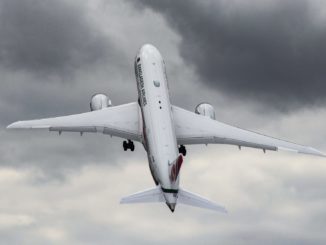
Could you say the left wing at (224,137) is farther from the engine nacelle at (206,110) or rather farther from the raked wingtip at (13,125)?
the raked wingtip at (13,125)

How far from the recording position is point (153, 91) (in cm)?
6206

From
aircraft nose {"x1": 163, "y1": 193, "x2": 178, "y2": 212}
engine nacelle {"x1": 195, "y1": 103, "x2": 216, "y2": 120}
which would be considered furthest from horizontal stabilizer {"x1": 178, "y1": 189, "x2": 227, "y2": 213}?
engine nacelle {"x1": 195, "y1": 103, "x2": 216, "y2": 120}

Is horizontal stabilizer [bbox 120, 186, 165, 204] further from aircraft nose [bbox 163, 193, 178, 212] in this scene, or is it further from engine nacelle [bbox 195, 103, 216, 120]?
engine nacelle [bbox 195, 103, 216, 120]

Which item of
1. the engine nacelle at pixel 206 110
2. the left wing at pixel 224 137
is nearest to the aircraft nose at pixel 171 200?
the left wing at pixel 224 137

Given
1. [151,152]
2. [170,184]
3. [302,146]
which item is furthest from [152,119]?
[302,146]

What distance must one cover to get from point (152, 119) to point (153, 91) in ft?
14.0

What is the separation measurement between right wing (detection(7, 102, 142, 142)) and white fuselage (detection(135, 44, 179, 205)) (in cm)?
182

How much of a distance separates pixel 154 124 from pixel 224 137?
7202mm

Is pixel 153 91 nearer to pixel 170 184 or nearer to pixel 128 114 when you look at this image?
pixel 128 114

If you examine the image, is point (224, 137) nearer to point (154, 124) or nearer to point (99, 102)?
point (154, 124)

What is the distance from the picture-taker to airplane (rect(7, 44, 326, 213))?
188 ft

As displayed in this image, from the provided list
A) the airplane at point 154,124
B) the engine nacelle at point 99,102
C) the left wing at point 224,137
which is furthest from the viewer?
the engine nacelle at point 99,102

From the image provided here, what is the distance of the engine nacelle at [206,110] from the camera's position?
6756 centimetres

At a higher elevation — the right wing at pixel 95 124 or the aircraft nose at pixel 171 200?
the right wing at pixel 95 124
